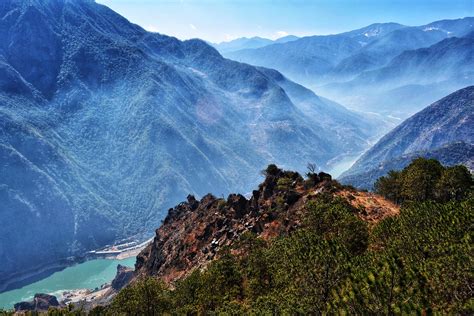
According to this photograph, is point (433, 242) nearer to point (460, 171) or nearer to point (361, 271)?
point (361, 271)

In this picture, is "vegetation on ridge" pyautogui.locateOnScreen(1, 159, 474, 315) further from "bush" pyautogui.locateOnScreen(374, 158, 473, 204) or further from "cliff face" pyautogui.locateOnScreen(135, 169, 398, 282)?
"cliff face" pyautogui.locateOnScreen(135, 169, 398, 282)

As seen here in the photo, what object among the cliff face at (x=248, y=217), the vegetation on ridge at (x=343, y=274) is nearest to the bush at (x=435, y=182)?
the vegetation on ridge at (x=343, y=274)

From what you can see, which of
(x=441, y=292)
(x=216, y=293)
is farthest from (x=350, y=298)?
(x=216, y=293)

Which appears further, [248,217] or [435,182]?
[248,217]

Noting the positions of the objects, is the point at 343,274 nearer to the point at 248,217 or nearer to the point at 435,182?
the point at 435,182

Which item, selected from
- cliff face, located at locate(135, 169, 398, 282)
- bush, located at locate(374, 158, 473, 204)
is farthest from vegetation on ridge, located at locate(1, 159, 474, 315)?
cliff face, located at locate(135, 169, 398, 282)

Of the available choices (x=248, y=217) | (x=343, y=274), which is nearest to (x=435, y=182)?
(x=248, y=217)

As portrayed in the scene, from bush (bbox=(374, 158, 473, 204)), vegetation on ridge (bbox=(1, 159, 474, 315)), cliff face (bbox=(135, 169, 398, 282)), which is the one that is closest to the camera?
vegetation on ridge (bbox=(1, 159, 474, 315))

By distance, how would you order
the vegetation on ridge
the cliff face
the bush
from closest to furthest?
the vegetation on ridge, the bush, the cliff face

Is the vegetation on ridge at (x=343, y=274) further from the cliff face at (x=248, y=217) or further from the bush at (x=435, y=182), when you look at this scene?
the cliff face at (x=248, y=217)
